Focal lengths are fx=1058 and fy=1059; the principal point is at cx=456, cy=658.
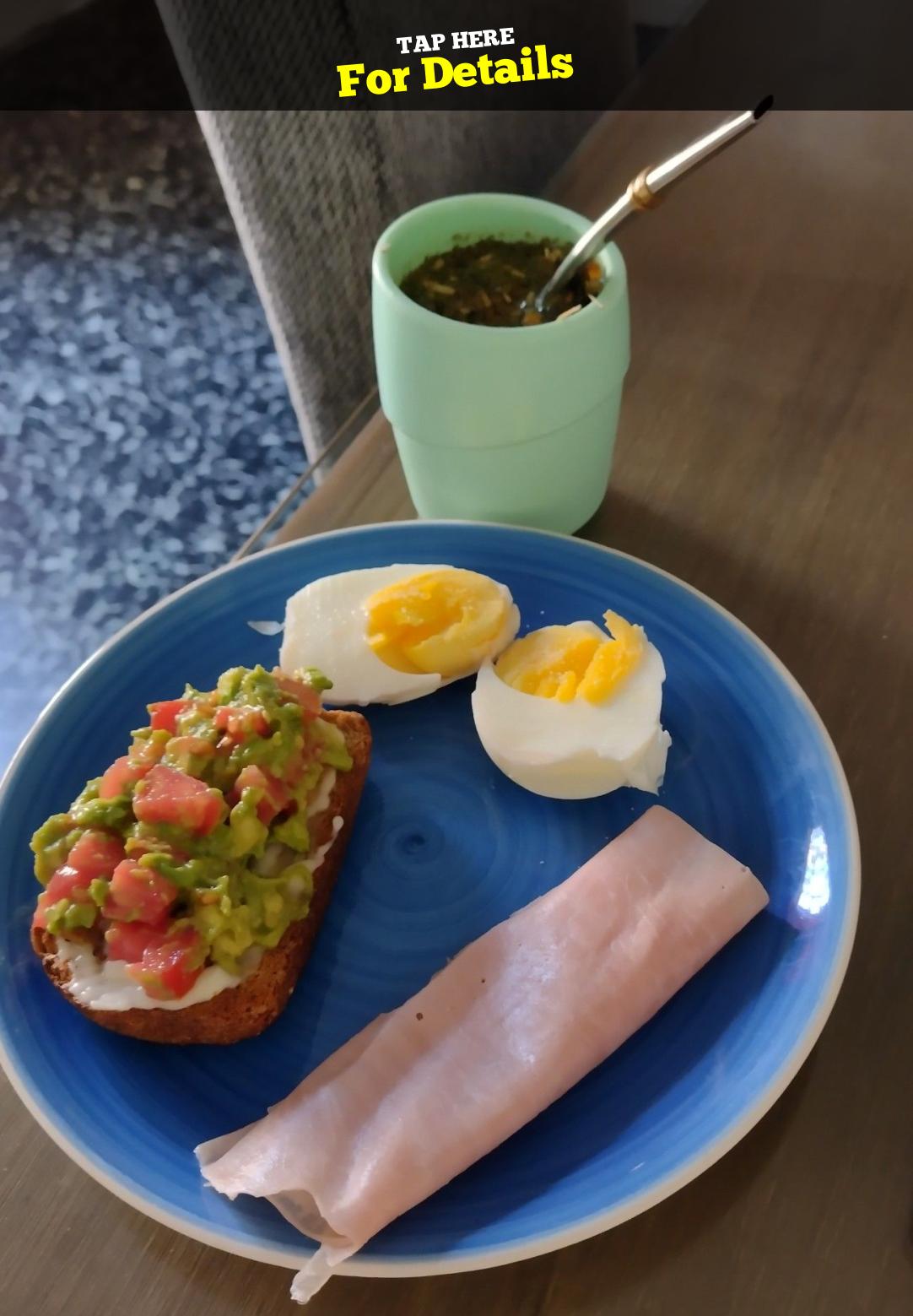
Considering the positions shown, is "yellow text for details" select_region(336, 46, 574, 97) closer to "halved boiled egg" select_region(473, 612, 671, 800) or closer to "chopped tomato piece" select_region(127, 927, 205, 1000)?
"halved boiled egg" select_region(473, 612, 671, 800)

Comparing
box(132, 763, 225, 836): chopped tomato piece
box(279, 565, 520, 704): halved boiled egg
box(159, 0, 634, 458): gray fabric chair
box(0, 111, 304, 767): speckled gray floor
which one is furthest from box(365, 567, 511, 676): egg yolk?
box(0, 111, 304, 767): speckled gray floor

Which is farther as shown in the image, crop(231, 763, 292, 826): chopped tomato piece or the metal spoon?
the metal spoon

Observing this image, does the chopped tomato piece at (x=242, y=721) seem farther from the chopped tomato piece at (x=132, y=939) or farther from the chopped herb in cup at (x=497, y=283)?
the chopped herb in cup at (x=497, y=283)

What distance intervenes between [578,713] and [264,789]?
0.27 m

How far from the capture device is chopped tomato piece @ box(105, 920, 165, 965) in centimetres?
76

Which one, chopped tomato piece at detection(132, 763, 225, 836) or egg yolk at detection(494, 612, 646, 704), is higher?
chopped tomato piece at detection(132, 763, 225, 836)

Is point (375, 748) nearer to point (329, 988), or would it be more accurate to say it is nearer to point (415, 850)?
point (415, 850)

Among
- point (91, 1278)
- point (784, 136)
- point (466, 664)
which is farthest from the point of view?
point (784, 136)

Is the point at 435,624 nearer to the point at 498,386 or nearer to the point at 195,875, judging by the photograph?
the point at 498,386

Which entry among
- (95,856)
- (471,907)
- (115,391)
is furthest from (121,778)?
(115,391)

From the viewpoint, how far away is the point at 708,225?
1483 millimetres

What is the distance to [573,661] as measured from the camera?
94cm

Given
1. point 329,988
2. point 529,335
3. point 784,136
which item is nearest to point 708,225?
point 784,136

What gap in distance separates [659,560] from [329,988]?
569 millimetres
